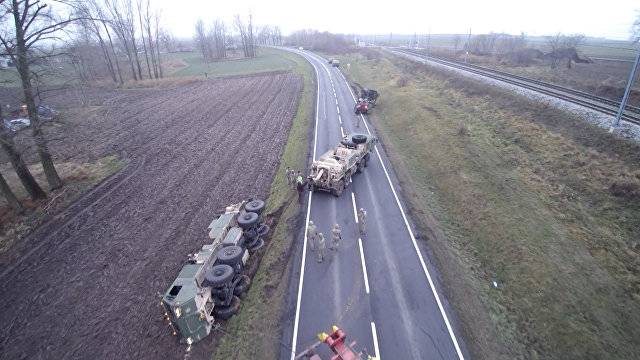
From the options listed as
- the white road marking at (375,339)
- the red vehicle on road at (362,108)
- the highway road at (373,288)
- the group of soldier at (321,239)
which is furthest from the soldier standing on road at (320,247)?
the red vehicle on road at (362,108)

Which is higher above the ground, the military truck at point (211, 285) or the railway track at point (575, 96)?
the railway track at point (575, 96)

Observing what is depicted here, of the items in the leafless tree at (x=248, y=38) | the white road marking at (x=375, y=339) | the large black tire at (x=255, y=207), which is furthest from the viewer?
the leafless tree at (x=248, y=38)

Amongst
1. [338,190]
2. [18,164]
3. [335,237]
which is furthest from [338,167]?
[18,164]

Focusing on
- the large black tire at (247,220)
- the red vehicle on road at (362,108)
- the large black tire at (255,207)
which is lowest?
the large black tire at (247,220)

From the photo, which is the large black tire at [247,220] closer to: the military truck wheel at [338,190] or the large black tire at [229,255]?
the large black tire at [229,255]

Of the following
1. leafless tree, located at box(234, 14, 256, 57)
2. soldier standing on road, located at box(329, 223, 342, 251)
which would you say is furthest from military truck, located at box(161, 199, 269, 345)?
leafless tree, located at box(234, 14, 256, 57)

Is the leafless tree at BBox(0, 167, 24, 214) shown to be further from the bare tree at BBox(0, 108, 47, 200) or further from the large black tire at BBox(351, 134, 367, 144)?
the large black tire at BBox(351, 134, 367, 144)

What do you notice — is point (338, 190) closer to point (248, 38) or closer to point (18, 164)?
point (18, 164)
